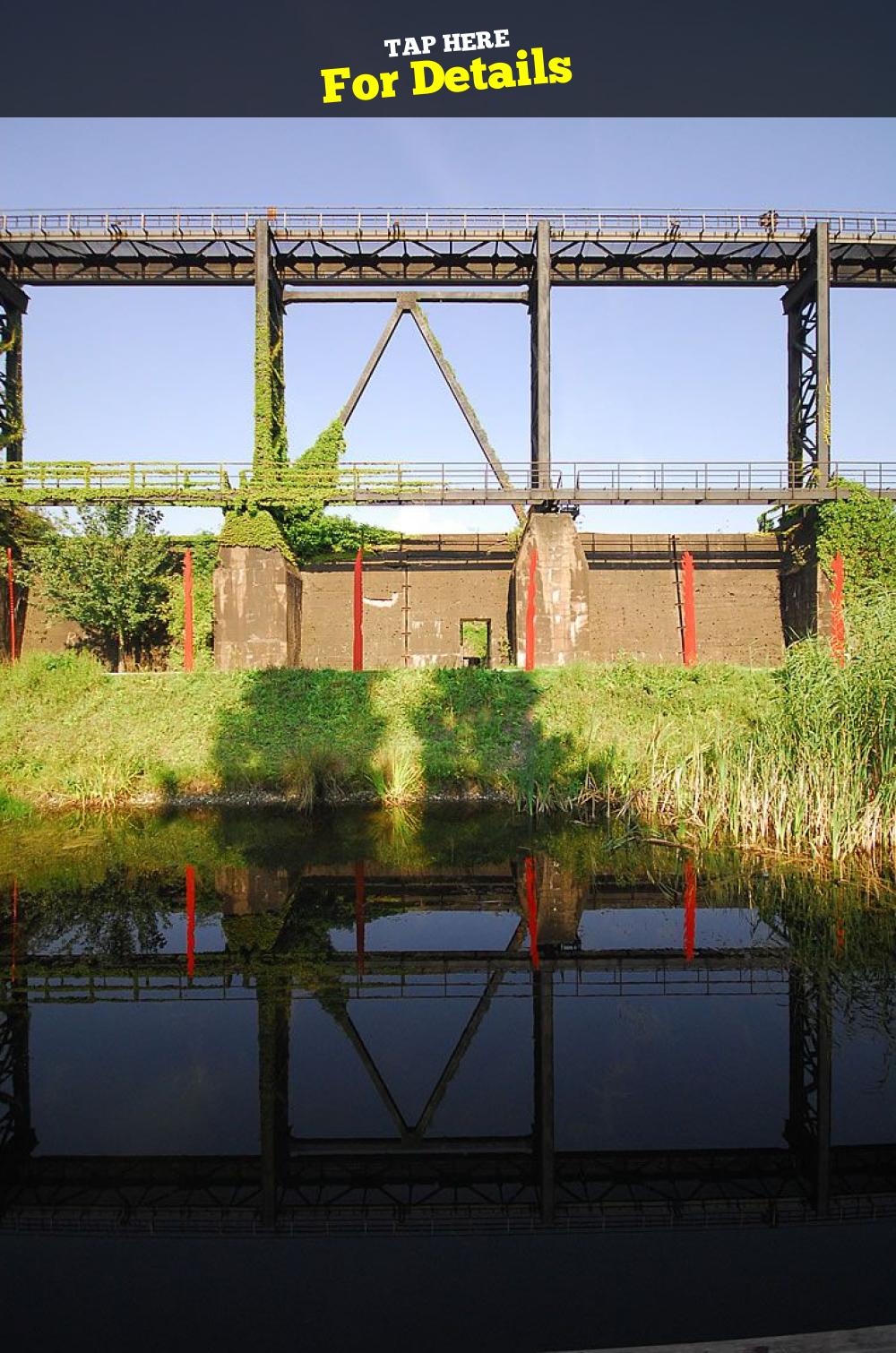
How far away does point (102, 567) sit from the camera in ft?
64.9

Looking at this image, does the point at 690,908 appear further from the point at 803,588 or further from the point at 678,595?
the point at 803,588

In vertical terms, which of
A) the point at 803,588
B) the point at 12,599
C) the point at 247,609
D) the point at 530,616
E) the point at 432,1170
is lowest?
the point at 432,1170

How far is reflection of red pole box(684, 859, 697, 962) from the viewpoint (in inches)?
233

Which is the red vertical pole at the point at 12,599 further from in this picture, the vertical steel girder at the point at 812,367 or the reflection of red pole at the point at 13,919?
the vertical steel girder at the point at 812,367

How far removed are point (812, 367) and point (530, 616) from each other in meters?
11.0

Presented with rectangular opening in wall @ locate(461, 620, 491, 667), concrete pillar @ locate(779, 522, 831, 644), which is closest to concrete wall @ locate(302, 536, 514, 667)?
rectangular opening in wall @ locate(461, 620, 491, 667)

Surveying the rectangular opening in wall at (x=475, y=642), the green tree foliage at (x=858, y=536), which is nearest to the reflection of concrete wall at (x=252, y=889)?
the rectangular opening in wall at (x=475, y=642)

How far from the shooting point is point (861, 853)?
25.5 feet

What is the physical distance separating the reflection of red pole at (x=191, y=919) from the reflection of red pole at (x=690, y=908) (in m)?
3.67

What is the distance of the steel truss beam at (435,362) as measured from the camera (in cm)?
2041

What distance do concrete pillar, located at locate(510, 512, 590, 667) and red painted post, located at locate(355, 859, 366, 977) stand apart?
1154 cm

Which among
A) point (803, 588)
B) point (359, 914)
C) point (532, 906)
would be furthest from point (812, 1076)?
point (803, 588)

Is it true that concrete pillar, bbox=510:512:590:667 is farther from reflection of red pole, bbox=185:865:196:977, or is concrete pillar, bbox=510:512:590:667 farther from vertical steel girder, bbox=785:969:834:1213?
vertical steel girder, bbox=785:969:834:1213

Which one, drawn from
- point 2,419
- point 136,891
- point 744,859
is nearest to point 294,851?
point 136,891
